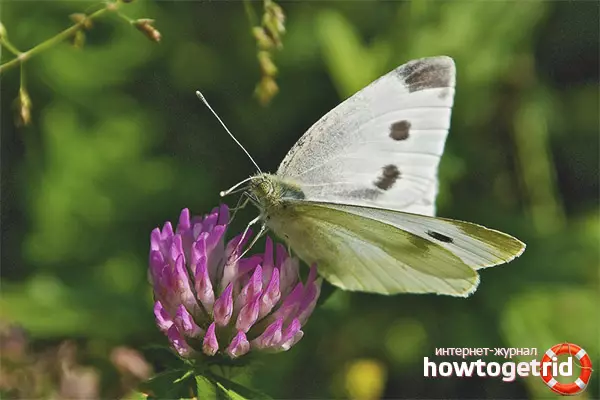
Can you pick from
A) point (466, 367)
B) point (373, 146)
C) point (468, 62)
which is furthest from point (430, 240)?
point (468, 62)

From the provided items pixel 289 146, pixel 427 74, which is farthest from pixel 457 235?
pixel 289 146

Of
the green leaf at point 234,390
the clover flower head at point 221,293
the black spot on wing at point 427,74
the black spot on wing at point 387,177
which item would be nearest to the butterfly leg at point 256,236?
the clover flower head at point 221,293

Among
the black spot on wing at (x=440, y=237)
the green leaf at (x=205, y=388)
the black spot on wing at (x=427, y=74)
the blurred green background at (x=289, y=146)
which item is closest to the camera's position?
the green leaf at (x=205, y=388)

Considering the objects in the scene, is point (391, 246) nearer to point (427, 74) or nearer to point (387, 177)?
point (387, 177)

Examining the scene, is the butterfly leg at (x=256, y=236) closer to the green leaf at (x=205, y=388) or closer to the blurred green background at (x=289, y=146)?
the green leaf at (x=205, y=388)

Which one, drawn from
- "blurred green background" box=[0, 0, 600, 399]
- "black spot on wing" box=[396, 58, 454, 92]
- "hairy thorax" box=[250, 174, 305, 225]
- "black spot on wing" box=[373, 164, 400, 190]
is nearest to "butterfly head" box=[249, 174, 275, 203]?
"hairy thorax" box=[250, 174, 305, 225]

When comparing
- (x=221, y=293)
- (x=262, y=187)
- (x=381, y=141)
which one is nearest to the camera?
(x=221, y=293)
